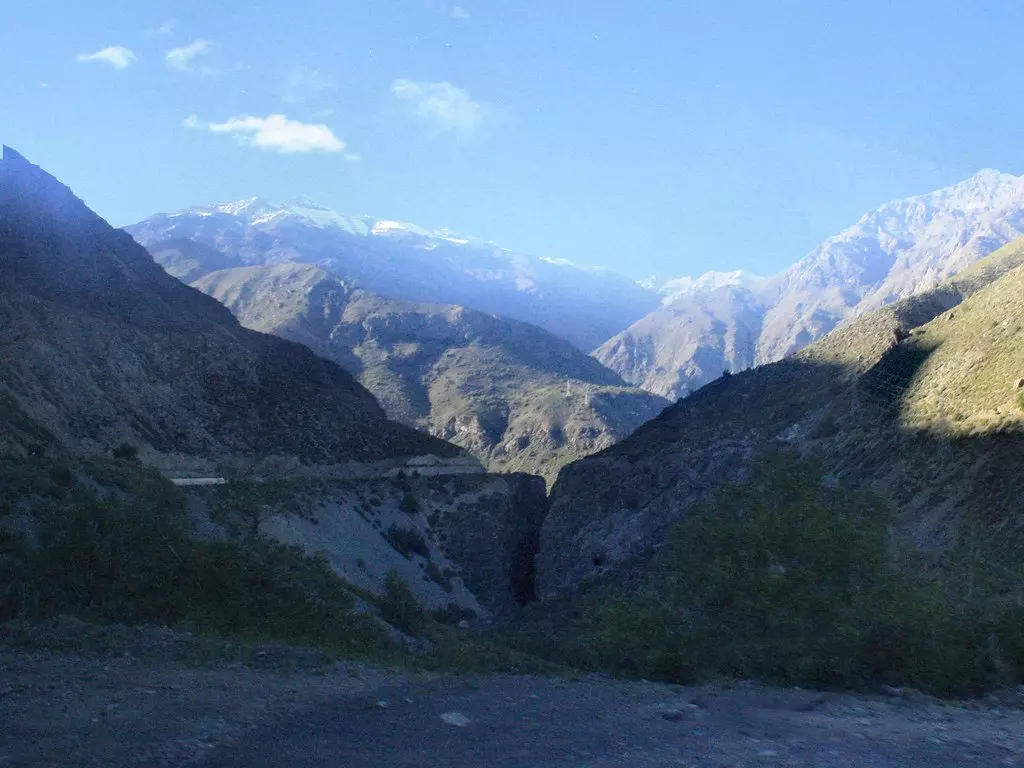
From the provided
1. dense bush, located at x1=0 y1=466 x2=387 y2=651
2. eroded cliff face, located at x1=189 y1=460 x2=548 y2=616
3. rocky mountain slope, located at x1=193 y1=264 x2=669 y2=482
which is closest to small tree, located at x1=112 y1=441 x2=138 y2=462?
eroded cliff face, located at x1=189 y1=460 x2=548 y2=616

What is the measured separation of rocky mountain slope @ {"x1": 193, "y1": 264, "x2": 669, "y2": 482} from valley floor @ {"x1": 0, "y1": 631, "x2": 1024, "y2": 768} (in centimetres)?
9428

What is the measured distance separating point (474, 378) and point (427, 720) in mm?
140690

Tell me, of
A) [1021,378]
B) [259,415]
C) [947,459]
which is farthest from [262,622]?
[259,415]

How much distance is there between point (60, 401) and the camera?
48781 millimetres

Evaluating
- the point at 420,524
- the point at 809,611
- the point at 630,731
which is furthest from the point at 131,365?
the point at 630,731

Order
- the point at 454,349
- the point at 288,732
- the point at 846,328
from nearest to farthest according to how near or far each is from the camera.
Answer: the point at 288,732, the point at 846,328, the point at 454,349

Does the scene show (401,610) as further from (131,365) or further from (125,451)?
(131,365)

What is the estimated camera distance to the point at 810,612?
1545 cm

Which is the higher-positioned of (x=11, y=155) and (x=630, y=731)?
(x=11, y=155)

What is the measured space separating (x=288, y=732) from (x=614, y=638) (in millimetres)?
7579

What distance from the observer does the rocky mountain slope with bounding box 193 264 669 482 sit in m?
122

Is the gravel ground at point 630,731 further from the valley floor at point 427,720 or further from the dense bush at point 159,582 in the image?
the dense bush at point 159,582

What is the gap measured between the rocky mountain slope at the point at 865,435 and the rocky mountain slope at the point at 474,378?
44.7m

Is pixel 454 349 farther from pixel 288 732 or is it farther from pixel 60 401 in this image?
pixel 288 732
